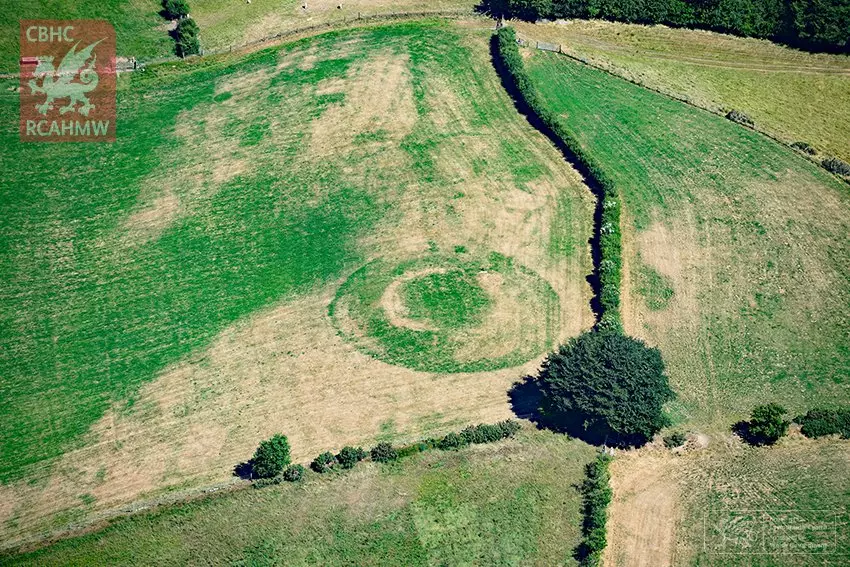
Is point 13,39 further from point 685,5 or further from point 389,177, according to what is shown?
point 685,5

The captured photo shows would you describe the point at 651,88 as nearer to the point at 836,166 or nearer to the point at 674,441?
the point at 836,166

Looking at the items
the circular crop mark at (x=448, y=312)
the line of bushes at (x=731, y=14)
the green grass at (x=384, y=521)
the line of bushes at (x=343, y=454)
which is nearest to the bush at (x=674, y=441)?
the green grass at (x=384, y=521)

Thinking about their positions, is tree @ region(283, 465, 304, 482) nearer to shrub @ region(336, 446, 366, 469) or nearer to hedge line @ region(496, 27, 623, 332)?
shrub @ region(336, 446, 366, 469)

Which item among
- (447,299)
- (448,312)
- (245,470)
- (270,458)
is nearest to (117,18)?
(447,299)

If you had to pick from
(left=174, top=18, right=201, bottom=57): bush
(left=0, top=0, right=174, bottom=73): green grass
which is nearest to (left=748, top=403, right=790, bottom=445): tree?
(left=174, top=18, right=201, bottom=57): bush

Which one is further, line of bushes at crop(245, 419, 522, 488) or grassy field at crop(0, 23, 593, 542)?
grassy field at crop(0, 23, 593, 542)

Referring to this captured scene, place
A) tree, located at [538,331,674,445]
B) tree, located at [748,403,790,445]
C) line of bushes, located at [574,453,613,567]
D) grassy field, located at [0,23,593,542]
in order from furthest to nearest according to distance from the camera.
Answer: grassy field, located at [0,23,593,542]
tree, located at [748,403,790,445]
tree, located at [538,331,674,445]
line of bushes, located at [574,453,613,567]

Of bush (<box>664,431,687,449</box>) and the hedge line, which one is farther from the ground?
the hedge line
